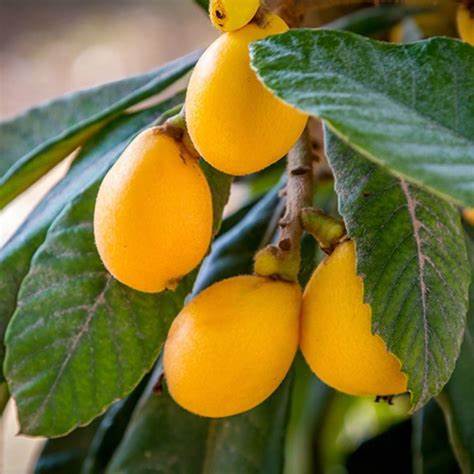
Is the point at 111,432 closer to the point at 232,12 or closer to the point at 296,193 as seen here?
the point at 296,193

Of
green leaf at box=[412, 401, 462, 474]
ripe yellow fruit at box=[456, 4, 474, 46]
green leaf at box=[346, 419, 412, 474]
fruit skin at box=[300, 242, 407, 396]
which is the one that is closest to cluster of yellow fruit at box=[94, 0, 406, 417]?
fruit skin at box=[300, 242, 407, 396]

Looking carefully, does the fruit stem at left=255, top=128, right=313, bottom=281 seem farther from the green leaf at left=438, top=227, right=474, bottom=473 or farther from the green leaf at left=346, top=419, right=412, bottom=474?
the green leaf at left=346, top=419, right=412, bottom=474

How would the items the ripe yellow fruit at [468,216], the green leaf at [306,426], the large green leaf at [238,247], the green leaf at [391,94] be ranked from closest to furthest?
the green leaf at [391,94] < the large green leaf at [238,247] < the ripe yellow fruit at [468,216] < the green leaf at [306,426]

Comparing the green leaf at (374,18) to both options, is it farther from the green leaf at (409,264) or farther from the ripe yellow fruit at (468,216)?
the green leaf at (409,264)

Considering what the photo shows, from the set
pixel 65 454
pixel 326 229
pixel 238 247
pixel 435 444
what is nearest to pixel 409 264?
pixel 326 229

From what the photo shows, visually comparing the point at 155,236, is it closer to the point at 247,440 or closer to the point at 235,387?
the point at 235,387

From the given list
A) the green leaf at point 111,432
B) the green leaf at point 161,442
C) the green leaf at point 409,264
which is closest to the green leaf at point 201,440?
the green leaf at point 161,442

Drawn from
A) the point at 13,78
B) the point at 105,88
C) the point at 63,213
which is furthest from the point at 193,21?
the point at 63,213
